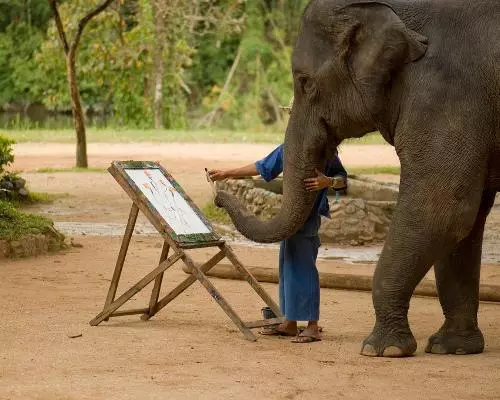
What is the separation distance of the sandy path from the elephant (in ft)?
1.82

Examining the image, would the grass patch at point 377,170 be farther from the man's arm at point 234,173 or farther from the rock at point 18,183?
the man's arm at point 234,173

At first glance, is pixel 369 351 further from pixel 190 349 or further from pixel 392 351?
pixel 190 349

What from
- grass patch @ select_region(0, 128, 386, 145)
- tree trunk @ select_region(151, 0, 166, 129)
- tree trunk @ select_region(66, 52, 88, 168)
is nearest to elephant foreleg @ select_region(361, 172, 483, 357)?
tree trunk @ select_region(66, 52, 88, 168)

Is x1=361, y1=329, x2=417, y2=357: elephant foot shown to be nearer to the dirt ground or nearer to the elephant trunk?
the dirt ground

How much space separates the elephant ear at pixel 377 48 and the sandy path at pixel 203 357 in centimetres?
165

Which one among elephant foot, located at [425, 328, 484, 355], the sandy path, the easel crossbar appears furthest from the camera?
the easel crossbar

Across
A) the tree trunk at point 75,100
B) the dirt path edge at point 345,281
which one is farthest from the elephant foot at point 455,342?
the tree trunk at point 75,100

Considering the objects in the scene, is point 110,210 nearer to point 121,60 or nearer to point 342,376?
point 342,376

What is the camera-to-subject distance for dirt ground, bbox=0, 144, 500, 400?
21.1ft

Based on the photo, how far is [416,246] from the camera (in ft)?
24.0

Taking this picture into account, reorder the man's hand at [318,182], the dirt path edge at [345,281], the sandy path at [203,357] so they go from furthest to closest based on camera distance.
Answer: the dirt path edge at [345,281] < the man's hand at [318,182] < the sandy path at [203,357]

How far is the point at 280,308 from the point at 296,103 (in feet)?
4.83

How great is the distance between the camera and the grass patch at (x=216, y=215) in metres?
15.7

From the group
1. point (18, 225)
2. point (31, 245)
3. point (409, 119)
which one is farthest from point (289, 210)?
point (18, 225)
